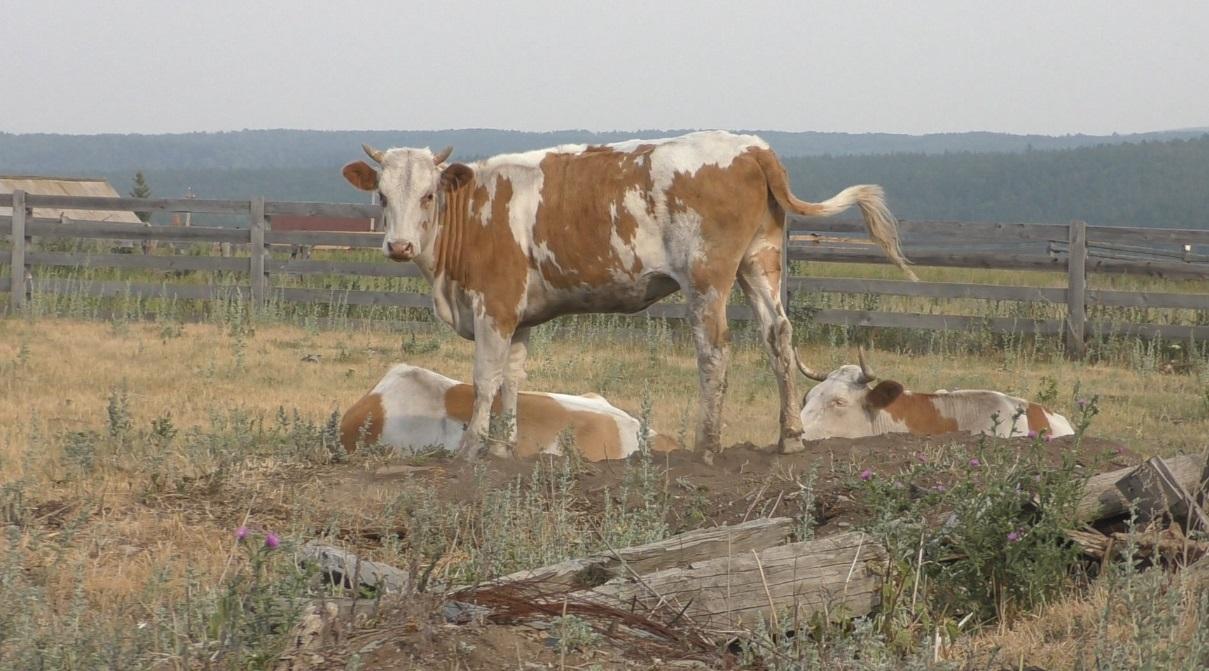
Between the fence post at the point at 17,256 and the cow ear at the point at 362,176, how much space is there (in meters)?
9.90

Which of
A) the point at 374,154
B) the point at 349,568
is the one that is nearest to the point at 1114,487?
the point at 349,568

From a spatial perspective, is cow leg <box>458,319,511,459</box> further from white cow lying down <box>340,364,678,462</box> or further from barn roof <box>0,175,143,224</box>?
barn roof <box>0,175,143,224</box>

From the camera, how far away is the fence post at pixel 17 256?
722 inches

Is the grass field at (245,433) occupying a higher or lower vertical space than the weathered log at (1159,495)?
lower

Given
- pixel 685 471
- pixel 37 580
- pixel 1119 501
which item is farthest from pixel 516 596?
pixel 685 471

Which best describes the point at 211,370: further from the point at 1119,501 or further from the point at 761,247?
the point at 1119,501

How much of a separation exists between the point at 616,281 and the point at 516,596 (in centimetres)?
439

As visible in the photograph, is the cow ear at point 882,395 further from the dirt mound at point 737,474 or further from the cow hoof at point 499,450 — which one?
the cow hoof at point 499,450

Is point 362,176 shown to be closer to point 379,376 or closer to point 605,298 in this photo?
point 605,298

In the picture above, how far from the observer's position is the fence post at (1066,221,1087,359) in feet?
51.5

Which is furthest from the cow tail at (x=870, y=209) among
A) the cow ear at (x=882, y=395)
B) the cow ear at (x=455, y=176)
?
the cow ear at (x=455, y=176)

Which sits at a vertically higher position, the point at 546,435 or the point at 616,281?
the point at 616,281

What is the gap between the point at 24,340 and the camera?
48.5 feet

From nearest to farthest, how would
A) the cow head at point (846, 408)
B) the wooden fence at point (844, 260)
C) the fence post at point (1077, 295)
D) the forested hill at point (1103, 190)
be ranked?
the cow head at point (846, 408) < the fence post at point (1077, 295) < the wooden fence at point (844, 260) < the forested hill at point (1103, 190)
